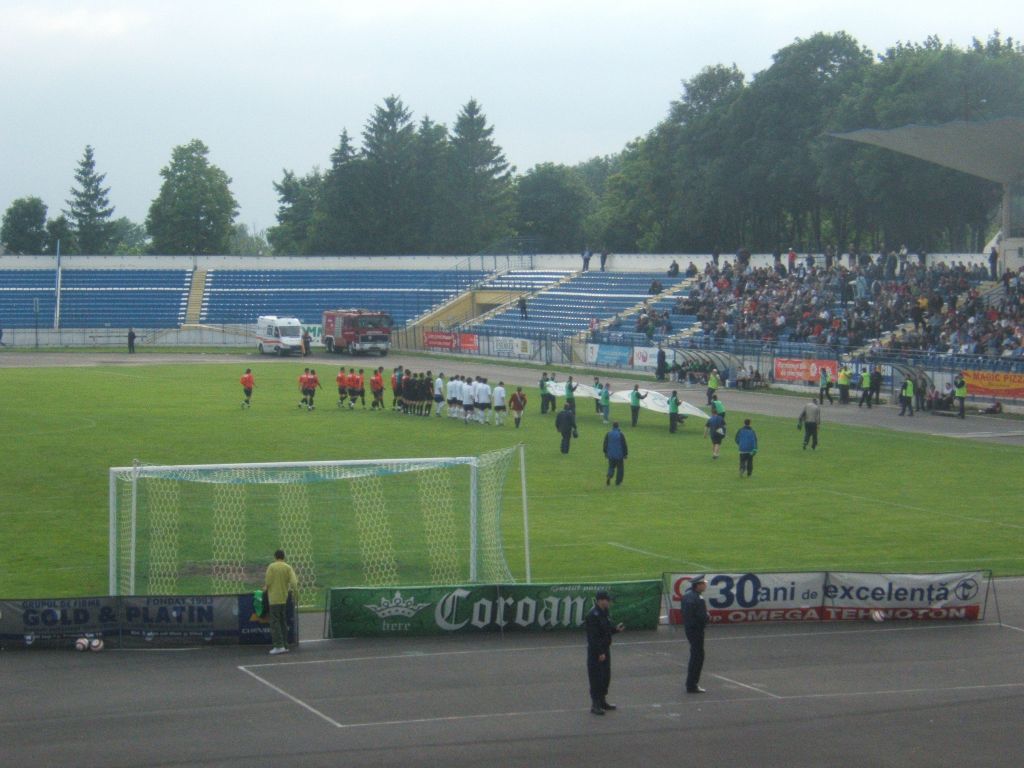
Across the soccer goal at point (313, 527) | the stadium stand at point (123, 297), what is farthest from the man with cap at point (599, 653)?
the stadium stand at point (123, 297)

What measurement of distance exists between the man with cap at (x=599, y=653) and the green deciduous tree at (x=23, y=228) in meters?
111

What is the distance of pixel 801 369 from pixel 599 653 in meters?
44.5

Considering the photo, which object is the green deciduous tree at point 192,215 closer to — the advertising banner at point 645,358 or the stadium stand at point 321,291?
the stadium stand at point 321,291

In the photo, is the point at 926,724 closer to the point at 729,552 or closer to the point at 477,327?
the point at 729,552

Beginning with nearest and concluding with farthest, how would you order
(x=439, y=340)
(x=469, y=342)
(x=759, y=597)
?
(x=759, y=597)
(x=469, y=342)
(x=439, y=340)

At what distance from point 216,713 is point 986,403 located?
133ft

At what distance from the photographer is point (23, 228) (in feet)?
389

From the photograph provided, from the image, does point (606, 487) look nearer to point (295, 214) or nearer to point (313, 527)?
point (313, 527)

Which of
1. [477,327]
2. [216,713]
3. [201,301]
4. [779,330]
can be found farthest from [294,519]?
[201,301]

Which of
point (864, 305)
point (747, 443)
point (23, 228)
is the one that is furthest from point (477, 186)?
point (747, 443)

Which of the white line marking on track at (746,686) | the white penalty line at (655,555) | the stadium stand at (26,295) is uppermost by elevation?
the stadium stand at (26,295)

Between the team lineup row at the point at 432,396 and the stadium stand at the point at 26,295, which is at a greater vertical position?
the stadium stand at the point at 26,295

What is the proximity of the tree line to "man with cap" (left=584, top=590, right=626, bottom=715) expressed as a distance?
58.4 metres

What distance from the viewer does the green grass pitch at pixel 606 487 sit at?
24.4 metres
